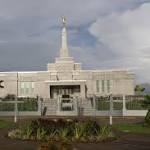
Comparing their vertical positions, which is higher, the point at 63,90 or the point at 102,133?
the point at 63,90

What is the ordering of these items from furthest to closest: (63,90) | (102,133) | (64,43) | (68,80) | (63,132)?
1. (64,43)
2. (63,90)
3. (68,80)
4. (102,133)
5. (63,132)

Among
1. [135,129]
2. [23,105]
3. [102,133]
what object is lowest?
[135,129]

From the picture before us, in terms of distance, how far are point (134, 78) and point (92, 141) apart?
53878mm

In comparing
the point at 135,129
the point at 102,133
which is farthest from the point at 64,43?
the point at 102,133

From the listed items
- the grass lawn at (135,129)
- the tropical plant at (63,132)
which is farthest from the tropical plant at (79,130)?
the grass lawn at (135,129)

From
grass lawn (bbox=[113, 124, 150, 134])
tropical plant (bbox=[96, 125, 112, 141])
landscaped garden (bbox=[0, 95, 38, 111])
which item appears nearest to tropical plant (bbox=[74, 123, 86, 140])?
tropical plant (bbox=[96, 125, 112, 141])

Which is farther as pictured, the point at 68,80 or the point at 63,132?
the point at 68,80

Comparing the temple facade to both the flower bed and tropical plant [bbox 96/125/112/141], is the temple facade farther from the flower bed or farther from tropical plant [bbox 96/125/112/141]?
the flower bed

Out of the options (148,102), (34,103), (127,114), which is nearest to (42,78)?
(34,103)

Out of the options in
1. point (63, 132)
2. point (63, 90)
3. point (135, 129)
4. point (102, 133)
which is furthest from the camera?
point (63, 90)

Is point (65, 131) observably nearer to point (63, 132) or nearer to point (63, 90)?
point (63, 132)

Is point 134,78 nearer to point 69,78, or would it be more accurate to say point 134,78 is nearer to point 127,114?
point 69,78

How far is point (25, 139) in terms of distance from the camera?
1509 cm

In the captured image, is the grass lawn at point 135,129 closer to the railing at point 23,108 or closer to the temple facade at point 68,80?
the railing at point 23,108
